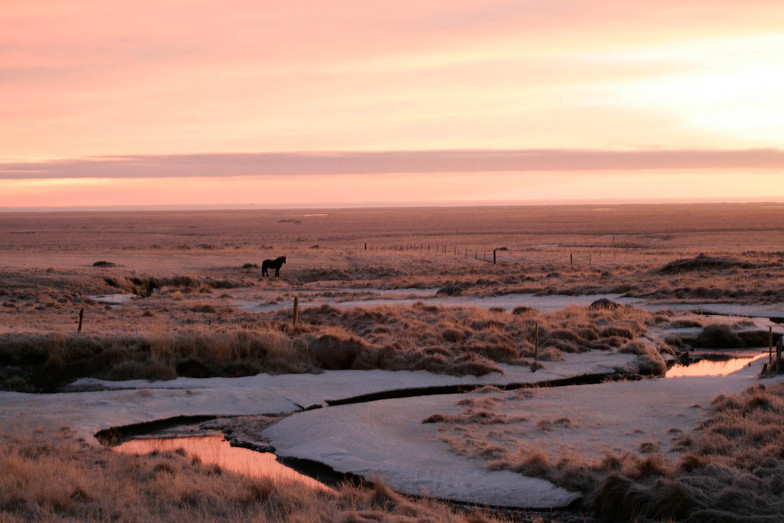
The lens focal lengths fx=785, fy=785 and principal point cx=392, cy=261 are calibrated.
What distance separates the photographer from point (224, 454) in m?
12.7

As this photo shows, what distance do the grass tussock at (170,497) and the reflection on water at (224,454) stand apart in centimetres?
77

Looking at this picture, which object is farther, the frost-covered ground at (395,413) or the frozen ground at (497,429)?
the frost-covered ground at (395,413)

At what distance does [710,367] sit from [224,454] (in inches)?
545

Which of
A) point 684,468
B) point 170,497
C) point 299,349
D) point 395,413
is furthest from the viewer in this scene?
point 299,349

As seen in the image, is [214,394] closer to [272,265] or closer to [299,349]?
[299,349]

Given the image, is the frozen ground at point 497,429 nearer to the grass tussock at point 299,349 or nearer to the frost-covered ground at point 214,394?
the frost-covered ground at point 214,394

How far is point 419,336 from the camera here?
22.3m

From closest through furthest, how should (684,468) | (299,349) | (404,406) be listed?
(684,468) < (404,406) < (299,349)

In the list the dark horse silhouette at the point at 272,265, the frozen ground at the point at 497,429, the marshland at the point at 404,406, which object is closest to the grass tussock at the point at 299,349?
the marshland at the point at 404,406

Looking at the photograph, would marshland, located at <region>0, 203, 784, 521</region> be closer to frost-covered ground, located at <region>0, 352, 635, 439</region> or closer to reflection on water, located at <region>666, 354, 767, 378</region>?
frost-covered ground, located at <region>0, 352, 635, 439</region>

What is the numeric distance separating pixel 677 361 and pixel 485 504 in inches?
525

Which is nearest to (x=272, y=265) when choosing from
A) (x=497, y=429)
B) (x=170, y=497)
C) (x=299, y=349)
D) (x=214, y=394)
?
(x=299, y=349)

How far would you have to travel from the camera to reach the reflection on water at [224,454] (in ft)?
37.4

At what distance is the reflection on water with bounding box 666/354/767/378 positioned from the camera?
19936mm
